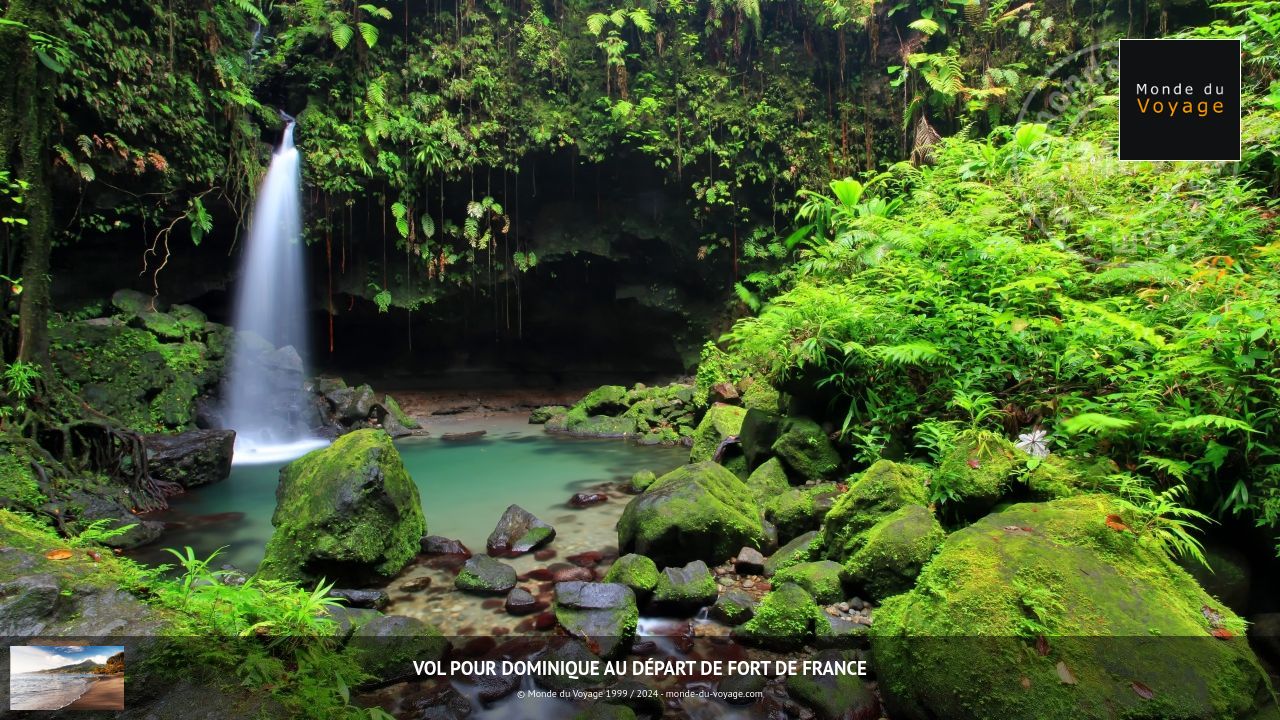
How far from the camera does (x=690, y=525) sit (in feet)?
15.8

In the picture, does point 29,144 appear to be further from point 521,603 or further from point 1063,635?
point 1063,635

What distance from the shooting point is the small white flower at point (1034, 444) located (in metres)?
4.09

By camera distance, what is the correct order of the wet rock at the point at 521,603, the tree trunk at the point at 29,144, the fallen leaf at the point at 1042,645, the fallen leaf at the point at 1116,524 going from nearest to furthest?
1. the fallen leaf at the point at 1042,645
2. the fallen leaf at the point at 1116,524
3. the wet rock at the point at 521,603
4. the tree trunk at the point at 29,144

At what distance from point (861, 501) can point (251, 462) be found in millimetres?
10560

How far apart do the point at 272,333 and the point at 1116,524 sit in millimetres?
16020

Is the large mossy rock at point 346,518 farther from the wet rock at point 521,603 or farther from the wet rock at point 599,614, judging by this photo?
the wet rock at point 599,614

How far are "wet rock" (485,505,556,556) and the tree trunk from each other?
567cm

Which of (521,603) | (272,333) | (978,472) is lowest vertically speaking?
(521,603)

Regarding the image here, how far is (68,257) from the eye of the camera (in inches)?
424

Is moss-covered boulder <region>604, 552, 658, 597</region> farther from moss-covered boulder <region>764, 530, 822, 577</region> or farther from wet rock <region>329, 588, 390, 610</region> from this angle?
wet rock <region>329, 588, 390, 610</region>

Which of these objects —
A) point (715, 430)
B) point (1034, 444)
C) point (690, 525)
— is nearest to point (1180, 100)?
point (1034, 444)

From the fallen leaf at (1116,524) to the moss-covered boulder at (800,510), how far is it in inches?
85.7

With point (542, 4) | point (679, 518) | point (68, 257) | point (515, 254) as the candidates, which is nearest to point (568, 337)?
point (515, 254)

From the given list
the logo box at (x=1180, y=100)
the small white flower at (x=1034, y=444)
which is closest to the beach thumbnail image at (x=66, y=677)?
the small white flower at (x=1034, y=444)
